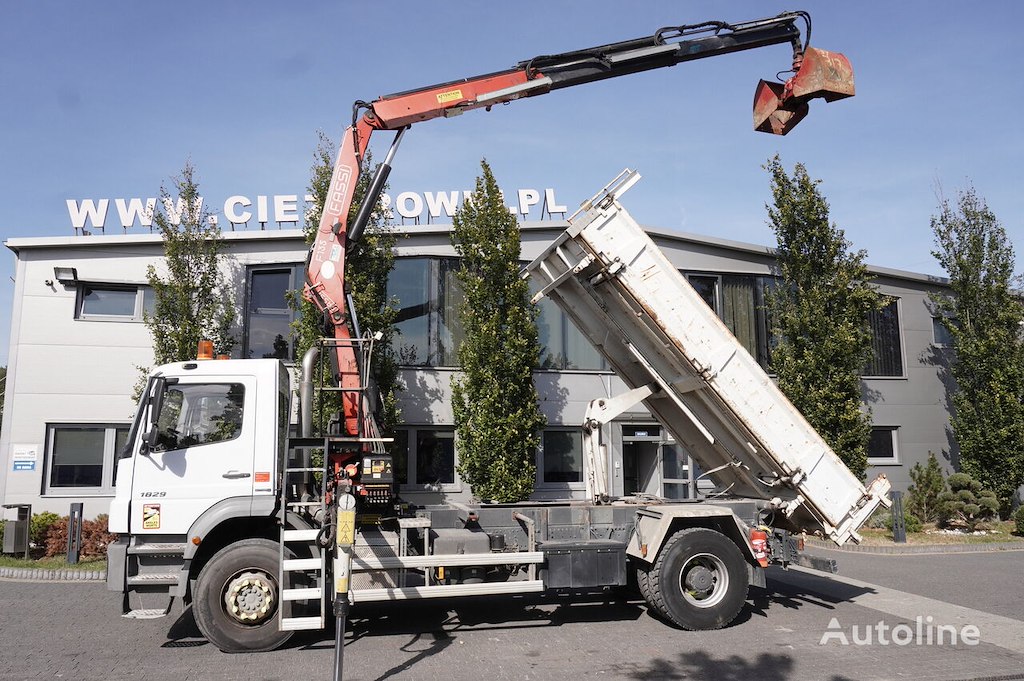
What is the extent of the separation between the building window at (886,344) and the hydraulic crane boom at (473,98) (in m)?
13.1

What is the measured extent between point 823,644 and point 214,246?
12.8 meters

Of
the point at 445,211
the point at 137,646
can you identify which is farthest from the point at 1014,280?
the point at 137,646

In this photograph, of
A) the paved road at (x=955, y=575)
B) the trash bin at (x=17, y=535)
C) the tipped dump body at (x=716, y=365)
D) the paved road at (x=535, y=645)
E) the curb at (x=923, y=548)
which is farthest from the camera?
the curb at (x=923, y=548)

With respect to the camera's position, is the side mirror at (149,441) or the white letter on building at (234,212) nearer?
the side mirror at (149,441)

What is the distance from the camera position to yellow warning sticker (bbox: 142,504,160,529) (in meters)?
7.19

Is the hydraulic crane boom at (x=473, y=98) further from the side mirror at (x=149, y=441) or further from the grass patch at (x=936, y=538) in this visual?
the grass patch at (x=936, y=538)

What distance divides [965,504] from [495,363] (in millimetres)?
11271

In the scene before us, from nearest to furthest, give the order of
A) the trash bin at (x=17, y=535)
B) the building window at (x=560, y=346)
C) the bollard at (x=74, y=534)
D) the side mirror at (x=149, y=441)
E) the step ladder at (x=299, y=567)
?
the step ladder at (x=299, y=567) → the side mirror at (x=149, y=441) → the bollard at (x=74, y=534) → the trash bin at (x=17, y=535) → the building window at (x=560, y=346)

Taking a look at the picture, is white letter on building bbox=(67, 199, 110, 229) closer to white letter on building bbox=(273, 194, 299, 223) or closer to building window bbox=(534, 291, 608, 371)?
white letter on building bbox=(273, 194, 299, 223)

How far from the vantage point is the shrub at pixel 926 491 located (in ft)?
58.2

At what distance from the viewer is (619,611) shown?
888cm

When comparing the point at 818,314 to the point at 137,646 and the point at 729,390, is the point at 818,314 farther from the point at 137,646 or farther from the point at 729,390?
the point at 137,646

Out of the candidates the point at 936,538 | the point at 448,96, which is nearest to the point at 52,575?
the point at 448,96

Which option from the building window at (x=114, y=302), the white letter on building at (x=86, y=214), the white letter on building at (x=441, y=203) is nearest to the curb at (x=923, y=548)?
the white letter on building at (x=441, y=203)
